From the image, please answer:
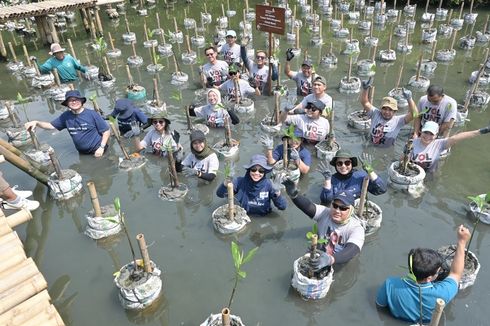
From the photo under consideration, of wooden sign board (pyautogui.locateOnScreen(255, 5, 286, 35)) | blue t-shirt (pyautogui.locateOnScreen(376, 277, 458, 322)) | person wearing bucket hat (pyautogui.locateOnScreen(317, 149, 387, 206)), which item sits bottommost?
blue t-shirt (pyautogui.locateOnScreen(376, 277, 458, 322))

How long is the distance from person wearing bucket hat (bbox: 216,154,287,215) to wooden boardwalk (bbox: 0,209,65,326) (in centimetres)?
363

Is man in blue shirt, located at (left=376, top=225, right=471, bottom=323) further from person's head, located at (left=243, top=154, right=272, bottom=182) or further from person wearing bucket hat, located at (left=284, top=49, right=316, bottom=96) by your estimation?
person wearing bucket hat, located at (left=284, top=49, right=316, bottom=96)

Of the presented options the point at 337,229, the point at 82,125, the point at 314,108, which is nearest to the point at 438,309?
the point at 337,229

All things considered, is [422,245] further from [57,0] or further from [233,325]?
[57,0]

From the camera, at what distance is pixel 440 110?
31.8 ft

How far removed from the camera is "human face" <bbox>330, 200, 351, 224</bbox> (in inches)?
237

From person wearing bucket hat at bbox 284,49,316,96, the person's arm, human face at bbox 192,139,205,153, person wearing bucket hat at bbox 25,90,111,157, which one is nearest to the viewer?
the person's arm

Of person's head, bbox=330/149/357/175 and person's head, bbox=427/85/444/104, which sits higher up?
person's head, bbox=427/85/444/104

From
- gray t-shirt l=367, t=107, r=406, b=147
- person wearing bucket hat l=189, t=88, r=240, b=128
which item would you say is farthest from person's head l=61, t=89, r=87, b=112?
gray t-shirt l=367, t=107, r=406, b=147

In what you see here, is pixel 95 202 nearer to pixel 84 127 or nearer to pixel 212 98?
pixel 84 127

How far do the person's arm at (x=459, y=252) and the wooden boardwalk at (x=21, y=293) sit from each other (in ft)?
17.6

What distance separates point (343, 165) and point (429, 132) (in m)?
2.53

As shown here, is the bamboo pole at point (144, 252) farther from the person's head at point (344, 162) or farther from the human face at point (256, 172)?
the person's head at point (344, 162)

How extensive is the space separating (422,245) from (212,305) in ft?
13.7
